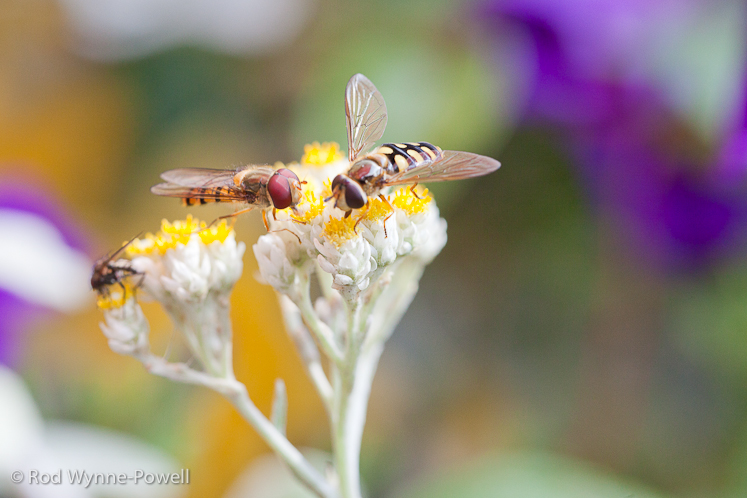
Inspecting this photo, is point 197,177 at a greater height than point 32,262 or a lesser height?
greater

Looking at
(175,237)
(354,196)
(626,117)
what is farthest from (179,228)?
(626,117)

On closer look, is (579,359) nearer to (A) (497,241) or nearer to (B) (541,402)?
(B) (541,402)

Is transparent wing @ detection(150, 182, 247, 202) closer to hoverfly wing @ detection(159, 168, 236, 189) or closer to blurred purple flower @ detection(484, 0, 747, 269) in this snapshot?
hoverfly wing @ detection(159, 168, 236, 189)

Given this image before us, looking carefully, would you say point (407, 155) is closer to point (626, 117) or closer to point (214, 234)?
point (214, 234)

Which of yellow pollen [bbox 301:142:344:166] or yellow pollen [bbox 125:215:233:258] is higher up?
yellow pollen [bbox 301:142:344:166]

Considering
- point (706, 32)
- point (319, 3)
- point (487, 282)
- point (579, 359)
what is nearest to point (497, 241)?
point (487, 282)

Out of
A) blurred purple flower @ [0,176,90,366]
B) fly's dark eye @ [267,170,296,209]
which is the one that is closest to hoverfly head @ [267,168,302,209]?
fly's dark eye @ [267,170,296,209]
